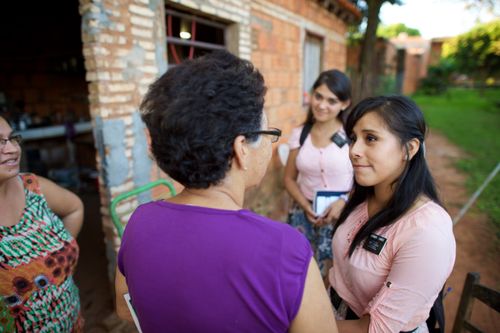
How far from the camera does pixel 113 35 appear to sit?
7.41ft

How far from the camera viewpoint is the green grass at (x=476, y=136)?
5.98 m

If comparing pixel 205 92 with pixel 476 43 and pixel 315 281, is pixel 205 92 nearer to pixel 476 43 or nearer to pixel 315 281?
pixel 315 281

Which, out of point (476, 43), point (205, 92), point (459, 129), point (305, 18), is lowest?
point (459, 129)

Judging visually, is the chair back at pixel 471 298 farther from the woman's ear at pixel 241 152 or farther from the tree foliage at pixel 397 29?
the tree foliage at pixel 397 29

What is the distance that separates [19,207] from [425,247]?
6.04 ft

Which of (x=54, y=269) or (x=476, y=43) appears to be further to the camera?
(x=476, y=43)

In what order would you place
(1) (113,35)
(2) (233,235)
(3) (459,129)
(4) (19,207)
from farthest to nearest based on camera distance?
(3) (459,129), (1) (113,35), (4) (19,207), (2) (233,235)

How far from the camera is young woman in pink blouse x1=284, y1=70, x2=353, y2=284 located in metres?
2.48

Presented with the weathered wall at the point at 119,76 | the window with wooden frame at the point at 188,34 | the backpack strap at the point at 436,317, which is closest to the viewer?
the backpack strap at the point at 436,317

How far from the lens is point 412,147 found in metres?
1.35

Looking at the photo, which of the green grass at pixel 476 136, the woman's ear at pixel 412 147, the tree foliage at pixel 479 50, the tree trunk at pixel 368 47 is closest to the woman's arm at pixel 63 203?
the woman's ear at pixel 412 147

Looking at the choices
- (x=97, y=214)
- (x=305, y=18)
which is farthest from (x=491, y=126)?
(x=97, y=214)

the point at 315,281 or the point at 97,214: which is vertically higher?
the point at 315,281

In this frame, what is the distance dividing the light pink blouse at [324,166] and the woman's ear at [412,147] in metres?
1.12
